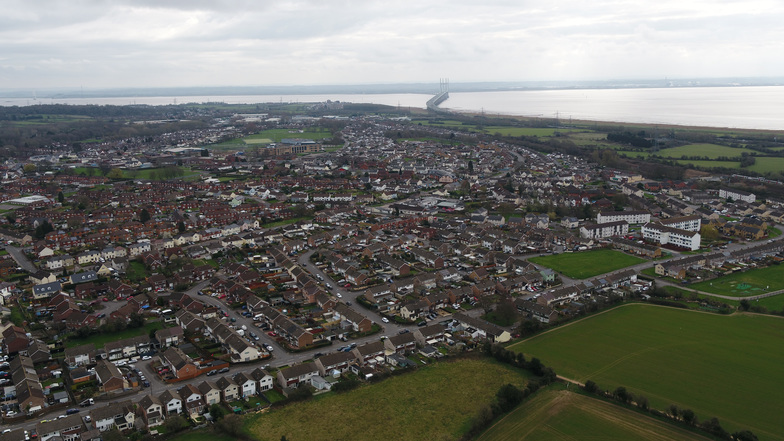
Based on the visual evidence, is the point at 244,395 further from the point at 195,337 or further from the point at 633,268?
the point at 633,268

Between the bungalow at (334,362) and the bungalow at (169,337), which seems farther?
the bungalow at (169,337)

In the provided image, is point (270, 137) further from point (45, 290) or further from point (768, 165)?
point (768, 165)

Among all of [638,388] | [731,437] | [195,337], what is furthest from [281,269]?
[731,437]

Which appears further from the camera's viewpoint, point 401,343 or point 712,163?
point 712,163

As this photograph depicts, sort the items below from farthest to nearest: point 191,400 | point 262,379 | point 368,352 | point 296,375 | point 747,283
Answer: point 747,283, point 368,352, point 296,375, point 262,379, point 191,400

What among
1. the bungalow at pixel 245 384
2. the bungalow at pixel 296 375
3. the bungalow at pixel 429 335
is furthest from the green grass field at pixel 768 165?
the bungalow at pixel 245 384

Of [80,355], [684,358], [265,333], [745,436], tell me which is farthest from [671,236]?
[80,355]

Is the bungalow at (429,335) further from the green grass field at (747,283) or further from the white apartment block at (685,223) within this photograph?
the white apartment block at (685,223)
